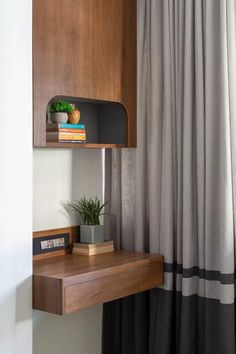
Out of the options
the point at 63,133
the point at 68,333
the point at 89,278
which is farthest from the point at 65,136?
the point at 68,333

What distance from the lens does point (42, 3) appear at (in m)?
2.53

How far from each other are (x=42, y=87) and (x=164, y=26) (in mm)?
741

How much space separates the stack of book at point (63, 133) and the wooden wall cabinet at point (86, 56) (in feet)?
0.21

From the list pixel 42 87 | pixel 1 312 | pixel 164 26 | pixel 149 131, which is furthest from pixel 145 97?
pixel 1 312

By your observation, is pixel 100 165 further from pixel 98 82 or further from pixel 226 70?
pixel 226 70

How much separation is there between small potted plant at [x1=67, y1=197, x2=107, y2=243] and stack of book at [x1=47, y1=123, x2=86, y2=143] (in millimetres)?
397

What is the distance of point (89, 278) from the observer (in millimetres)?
2465

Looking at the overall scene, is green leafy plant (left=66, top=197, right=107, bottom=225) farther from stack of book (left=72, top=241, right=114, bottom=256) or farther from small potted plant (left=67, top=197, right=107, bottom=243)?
stack of book (left=72, top=241, right=114, bottom=256)

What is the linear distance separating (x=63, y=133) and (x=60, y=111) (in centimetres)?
12

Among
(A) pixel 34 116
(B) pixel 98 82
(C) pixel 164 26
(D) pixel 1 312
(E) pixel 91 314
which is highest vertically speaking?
(C) pixel 164 26

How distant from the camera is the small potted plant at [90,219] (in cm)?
293

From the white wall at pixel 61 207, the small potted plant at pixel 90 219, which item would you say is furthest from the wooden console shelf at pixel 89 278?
the white wall at pixel 61 207

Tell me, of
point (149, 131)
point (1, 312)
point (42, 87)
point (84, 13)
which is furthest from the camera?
point (149, 131)

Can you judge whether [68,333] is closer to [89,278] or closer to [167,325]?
[167,325]
